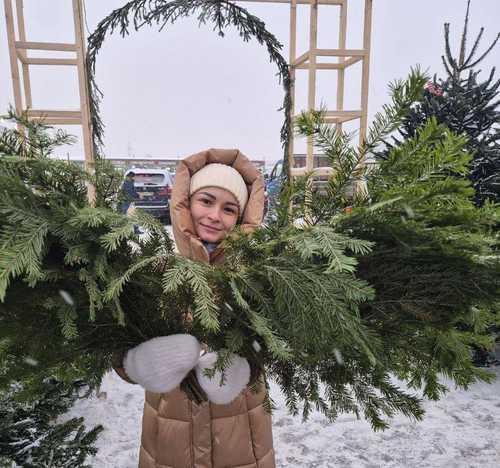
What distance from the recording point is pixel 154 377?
3.22ft

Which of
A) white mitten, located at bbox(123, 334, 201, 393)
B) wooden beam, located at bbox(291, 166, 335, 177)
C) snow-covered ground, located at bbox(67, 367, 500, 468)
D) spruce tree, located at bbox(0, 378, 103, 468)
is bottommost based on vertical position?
snow-covered ground, located at bbox(67, 367, 500, 468)

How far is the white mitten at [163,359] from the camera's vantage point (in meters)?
0.93

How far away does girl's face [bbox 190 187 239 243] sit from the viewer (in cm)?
154

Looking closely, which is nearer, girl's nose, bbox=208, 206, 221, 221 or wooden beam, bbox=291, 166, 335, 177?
wooden beam, bbox=291, 166, 335, 177

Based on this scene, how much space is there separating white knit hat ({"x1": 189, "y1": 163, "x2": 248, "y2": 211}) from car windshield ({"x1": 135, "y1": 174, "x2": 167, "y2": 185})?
8920 millimetres

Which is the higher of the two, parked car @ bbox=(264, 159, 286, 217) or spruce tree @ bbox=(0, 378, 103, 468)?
parked car @ bbox=(264, 159, 286, 217)

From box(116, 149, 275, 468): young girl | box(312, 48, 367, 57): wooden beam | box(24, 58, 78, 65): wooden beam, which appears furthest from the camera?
box(312, 48, 367, 57): wooden beam

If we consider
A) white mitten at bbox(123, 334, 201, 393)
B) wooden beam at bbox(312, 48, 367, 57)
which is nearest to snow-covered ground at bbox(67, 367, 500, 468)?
white mitten at bbox(123, 334, 201, 393)

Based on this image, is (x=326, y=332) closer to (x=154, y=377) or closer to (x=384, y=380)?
(x=384, y=380)

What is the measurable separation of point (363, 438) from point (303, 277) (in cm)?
305

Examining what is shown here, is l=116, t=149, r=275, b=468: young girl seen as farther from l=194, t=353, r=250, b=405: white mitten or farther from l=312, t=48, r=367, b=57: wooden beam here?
l=312, t=48, r=367, b=57: wooden beam

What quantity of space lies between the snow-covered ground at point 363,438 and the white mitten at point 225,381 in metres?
1.91

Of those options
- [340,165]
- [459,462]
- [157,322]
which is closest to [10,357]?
[157,322]

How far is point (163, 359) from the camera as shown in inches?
37.1
